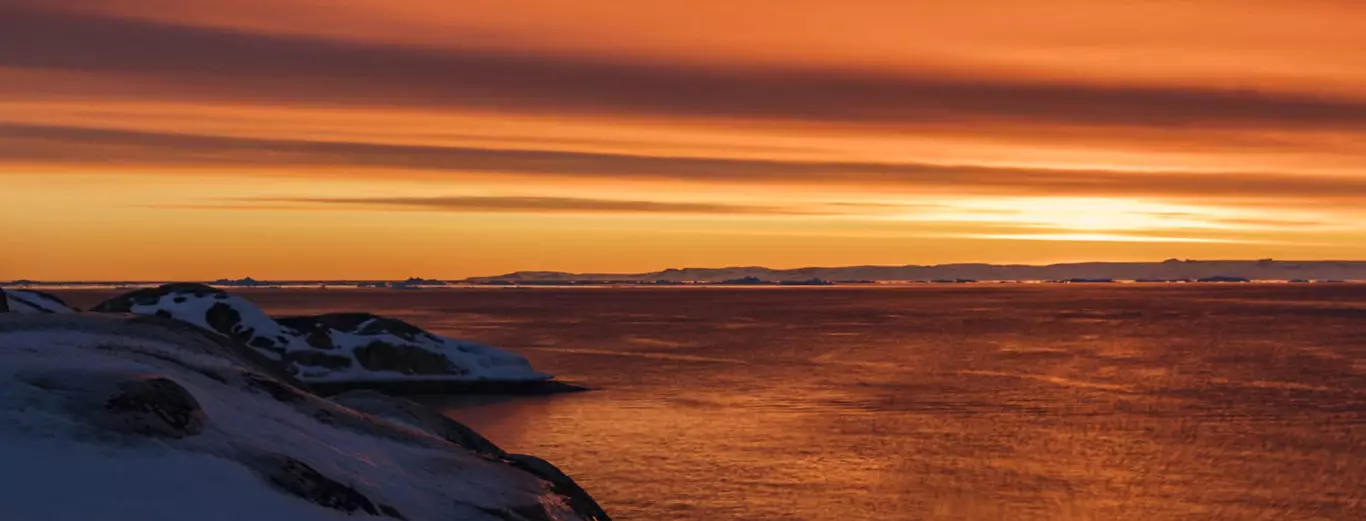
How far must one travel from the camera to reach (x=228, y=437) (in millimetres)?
15219

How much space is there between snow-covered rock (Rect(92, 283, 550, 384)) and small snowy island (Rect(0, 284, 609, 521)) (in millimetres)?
43740

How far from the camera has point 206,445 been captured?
1463cm

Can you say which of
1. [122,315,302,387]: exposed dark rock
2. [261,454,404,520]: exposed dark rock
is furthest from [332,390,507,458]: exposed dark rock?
[261,454,404,520]: exposed dark rock

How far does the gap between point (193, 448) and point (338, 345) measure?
5505 cm

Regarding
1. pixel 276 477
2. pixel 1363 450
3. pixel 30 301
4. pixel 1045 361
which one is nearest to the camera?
pixel 276 477

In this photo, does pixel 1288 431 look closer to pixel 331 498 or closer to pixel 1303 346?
pixel 331 498

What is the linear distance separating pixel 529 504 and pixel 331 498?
382 cm

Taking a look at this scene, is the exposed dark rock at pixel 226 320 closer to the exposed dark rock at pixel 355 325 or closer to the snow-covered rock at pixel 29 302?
the exposed dark rock at pixel 355 325

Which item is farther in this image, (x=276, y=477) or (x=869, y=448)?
(x=869, y=448)

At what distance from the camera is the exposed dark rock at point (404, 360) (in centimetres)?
6719

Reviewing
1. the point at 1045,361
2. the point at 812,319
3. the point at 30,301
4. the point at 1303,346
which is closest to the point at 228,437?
the point at 30,301

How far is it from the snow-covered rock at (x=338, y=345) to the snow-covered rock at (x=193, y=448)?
4649cm

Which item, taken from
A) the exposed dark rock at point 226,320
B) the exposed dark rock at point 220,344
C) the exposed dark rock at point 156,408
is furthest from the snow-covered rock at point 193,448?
the exposed dark rock at point 226,320

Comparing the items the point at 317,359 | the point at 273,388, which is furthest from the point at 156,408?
the point at 317,359
